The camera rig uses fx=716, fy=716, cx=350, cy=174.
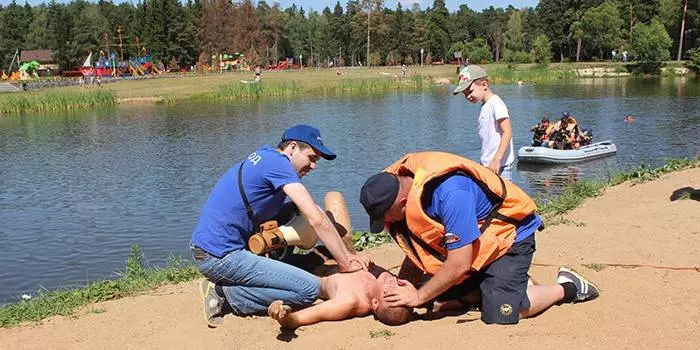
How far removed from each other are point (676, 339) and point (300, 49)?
348 feet

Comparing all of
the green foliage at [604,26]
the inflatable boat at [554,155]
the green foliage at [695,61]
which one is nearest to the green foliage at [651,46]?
the green foliage at [695,61]

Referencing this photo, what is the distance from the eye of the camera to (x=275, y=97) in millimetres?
46438

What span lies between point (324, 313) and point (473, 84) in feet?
9.79

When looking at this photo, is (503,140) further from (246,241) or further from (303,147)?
(246,241)

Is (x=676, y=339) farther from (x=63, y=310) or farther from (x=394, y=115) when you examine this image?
(x=394, y=115)

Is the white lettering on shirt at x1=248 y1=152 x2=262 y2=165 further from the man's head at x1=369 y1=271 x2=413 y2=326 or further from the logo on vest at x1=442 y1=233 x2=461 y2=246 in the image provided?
the logo on vest at x1=442 y1=233 x2=461 y2=246

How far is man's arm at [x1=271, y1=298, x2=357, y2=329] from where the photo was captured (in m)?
4.76

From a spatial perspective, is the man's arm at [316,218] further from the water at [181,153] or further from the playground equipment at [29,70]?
the playground equipment at [29,70]

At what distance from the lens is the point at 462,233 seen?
412 centimetres

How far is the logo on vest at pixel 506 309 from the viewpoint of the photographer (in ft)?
14.5

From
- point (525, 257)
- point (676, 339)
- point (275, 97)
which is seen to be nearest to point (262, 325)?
point (525, 257)

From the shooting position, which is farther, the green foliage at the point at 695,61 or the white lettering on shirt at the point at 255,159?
the green foliage at the point at 695,61

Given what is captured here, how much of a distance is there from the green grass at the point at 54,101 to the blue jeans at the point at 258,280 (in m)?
37.7

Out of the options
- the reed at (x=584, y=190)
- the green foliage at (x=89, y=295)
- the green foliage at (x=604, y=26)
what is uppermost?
the green foliage at (x=604, y=26)
